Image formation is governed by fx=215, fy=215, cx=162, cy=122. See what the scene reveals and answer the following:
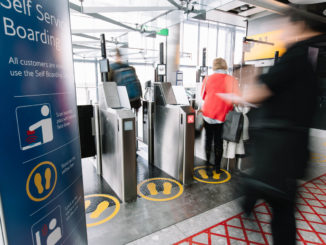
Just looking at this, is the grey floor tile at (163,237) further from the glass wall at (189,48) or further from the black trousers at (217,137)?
the glass wall at (189,48)

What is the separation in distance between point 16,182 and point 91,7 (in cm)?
323

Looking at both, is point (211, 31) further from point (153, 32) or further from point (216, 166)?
point (216, 166)

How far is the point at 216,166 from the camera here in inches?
124

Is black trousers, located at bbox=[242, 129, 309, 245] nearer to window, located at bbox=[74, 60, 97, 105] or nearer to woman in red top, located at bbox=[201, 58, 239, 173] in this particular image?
woman in red top, located at bbox=[201, 58, 239, 173]

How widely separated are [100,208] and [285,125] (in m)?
1.94

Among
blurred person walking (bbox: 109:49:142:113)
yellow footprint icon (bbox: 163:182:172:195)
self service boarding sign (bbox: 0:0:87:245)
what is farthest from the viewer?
blurred person walking (bbox: 109:49:142:113)

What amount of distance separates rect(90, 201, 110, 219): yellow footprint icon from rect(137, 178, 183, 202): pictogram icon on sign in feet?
1.36

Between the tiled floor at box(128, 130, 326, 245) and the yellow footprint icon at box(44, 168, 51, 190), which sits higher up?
the yellow footprint icon at box(44, 168, 51, 190)

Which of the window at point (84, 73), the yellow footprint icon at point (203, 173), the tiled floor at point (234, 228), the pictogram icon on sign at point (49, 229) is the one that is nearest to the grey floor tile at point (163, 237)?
the tiled floor at point (234, 228)

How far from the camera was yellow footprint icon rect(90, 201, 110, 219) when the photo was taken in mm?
2166

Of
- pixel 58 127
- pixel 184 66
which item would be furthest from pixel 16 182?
pixel 184 66

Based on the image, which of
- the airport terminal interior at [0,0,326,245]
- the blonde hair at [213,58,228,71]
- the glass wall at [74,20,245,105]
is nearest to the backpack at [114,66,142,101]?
the airport terminal interior at [0,0,326,245]

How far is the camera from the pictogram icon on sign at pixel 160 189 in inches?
99.2

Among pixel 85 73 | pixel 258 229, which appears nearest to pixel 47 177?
pixel 258 229
